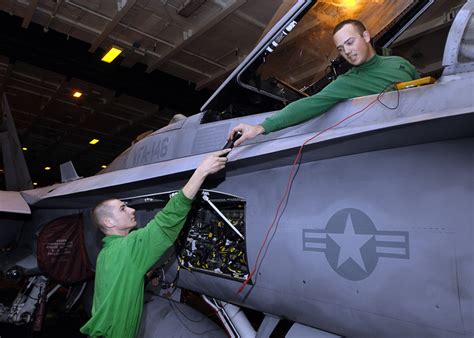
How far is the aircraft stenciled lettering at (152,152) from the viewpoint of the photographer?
3567 mm

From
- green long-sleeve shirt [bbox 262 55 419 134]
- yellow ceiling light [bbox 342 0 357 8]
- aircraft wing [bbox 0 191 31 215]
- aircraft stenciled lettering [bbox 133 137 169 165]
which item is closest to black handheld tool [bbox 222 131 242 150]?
green long-sleeve shirt [bbox 262 55 419 134]

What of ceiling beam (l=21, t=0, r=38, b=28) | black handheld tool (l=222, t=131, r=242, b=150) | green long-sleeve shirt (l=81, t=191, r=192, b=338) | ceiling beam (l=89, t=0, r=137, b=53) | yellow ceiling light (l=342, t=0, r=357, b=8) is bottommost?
green long-sleeve shirt (l=81, t=191, r=192, b=338)

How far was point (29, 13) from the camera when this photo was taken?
704cm

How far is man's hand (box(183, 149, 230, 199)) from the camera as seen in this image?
216 centimetres

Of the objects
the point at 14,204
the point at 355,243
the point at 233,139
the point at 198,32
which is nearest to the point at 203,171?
the point at 233,139

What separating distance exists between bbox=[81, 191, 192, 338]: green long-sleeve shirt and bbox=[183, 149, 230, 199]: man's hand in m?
0.05

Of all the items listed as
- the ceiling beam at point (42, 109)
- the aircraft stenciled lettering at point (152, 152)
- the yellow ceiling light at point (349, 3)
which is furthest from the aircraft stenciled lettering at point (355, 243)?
the ceiling beam at point (42, 109)

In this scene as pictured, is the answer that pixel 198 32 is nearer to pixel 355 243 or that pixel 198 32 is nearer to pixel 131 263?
pixel 131 263

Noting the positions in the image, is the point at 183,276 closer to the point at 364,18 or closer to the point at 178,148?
the point at 178,148

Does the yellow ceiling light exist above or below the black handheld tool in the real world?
above

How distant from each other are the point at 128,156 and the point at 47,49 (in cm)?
513

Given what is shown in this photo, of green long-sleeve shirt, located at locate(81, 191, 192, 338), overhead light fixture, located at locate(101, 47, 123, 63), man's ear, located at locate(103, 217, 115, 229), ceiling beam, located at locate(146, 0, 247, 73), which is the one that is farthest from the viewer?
overhead light fixture, located at locate(101, 47, 123, 63)

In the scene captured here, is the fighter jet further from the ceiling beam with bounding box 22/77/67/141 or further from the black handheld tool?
the ceiling beam with bounding box 22/77/67/141

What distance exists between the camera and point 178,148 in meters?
3.36
